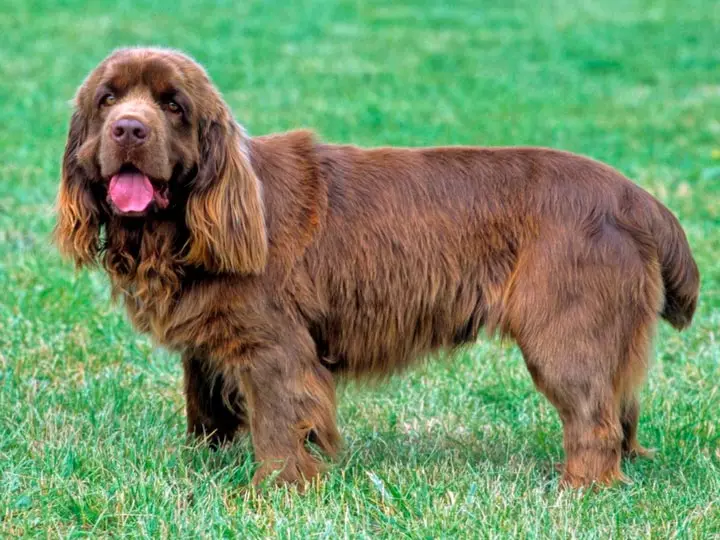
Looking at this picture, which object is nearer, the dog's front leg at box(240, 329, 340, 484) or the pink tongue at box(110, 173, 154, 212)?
the pink tongue at box(110, 173, 154, 212)

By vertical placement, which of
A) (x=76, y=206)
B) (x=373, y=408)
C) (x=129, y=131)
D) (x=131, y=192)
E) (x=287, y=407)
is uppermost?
(x=129, y=131)

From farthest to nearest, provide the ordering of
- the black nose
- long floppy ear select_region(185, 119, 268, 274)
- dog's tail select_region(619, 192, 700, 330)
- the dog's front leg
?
dog's tail select_region(619, 192, 700, 330)
the dog's front leg
long floppy ear select_region(185, 119, 268, 274)
the black nose

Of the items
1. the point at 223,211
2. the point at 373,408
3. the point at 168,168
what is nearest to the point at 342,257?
the point at 223,211

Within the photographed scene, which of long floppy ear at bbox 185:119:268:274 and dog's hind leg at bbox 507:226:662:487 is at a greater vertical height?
long floppy ear at bbox 185:119:268:274

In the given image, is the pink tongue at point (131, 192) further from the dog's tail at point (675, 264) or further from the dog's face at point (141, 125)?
the dog's tail at point (675, 264)

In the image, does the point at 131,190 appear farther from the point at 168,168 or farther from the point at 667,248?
the point at 667,248

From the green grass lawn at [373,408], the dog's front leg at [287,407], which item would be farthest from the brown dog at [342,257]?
the green grass lawn at [373,408]

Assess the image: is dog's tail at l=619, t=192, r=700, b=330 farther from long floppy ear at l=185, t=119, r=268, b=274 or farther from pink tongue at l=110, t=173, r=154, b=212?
pink tongue at l=110, t=173, r=154, b=212

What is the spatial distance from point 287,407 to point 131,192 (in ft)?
3.19

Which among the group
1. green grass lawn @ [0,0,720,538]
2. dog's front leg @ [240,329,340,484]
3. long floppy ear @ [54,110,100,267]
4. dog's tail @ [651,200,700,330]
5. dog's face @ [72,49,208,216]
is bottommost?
green grass lawn @ [0,0,720,538]

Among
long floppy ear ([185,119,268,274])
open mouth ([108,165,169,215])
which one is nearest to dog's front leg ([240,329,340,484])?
long floppy ear ([185,119,268,274])

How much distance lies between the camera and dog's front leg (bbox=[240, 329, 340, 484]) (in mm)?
4320

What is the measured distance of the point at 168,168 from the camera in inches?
162

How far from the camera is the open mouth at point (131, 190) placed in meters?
4.09
